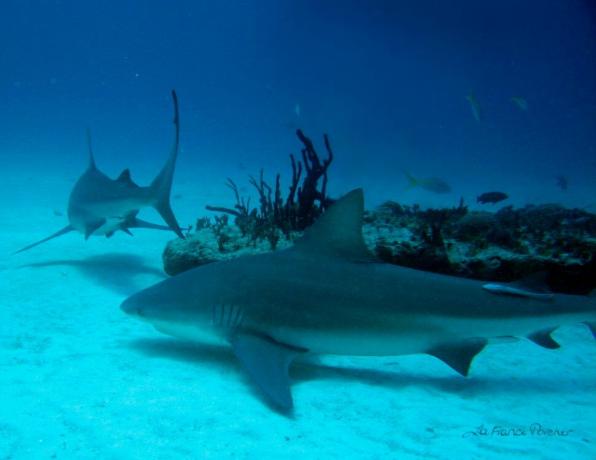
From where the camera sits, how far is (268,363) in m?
3.28

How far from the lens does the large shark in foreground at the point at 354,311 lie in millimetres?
3572

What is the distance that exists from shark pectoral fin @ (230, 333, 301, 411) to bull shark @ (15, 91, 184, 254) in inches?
132

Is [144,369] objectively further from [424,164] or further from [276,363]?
[424,164]

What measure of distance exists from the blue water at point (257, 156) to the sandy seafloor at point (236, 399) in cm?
2

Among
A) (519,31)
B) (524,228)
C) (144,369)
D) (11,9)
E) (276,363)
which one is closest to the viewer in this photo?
(276,363)

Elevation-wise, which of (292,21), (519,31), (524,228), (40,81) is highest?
(40,81)

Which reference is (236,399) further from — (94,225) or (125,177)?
(125,177)

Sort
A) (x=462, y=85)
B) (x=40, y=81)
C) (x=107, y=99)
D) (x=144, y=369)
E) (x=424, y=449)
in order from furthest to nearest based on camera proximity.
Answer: (x=107, y=99)
(x=40, y=81)
(x=462, y=85)
(x=144, y=369)
(x=424, y=449)

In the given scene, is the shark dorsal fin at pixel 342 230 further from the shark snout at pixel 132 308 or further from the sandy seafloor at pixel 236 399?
the shark snout at pixel 132 308

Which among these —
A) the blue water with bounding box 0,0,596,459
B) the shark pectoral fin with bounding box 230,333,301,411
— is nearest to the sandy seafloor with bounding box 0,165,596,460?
the blue water with bounding box 0,0,596,459

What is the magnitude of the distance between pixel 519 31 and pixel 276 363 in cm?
7638

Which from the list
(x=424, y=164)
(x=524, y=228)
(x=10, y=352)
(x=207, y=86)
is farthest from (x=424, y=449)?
(x=207, y=86)

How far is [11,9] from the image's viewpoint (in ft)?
422

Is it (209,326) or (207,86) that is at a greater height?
(207,86)
